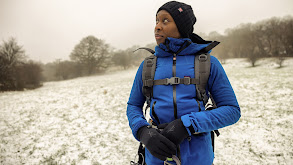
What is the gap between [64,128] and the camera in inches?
252

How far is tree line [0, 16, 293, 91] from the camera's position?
19272mm

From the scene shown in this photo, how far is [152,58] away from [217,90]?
725 mm

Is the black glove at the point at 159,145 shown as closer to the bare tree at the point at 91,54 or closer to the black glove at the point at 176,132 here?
the black glove at the point at 176,132

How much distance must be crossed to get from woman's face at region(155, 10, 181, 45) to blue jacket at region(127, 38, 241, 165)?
0.25ft

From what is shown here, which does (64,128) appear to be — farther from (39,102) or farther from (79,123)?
(39,102)

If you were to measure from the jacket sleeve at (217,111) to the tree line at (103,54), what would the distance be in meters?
21.3

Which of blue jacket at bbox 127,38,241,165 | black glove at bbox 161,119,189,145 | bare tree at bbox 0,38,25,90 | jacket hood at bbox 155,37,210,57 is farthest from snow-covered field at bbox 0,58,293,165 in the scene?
bare tree at bbox 0,38,25,90

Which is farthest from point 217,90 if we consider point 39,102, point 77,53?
Answer: point 77,53

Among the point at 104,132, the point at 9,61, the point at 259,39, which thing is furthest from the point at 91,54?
the point at 259,39

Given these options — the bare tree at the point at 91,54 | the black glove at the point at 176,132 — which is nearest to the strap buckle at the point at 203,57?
the black glove at the point at 176,132

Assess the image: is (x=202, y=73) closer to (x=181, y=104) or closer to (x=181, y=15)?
(x=181, y=104)

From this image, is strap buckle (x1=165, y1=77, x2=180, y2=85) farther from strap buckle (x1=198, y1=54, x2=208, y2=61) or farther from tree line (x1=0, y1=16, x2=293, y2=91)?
tree line (x1=0, y1=16, x2=293, y2=91)

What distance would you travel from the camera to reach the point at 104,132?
19.8 ft

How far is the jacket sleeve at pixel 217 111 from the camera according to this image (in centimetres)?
118
